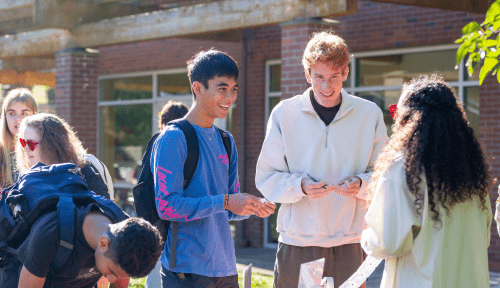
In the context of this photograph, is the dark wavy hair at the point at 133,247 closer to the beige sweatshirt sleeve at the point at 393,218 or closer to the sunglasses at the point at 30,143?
the beige sweatshirt sleeve at the point at 393,218

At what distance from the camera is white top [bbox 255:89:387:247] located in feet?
11.3

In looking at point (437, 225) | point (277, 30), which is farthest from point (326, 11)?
point (437, 225)

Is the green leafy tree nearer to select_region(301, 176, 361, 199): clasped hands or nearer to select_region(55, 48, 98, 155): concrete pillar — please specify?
select_region(301, 176, 361, 199): clasped hands

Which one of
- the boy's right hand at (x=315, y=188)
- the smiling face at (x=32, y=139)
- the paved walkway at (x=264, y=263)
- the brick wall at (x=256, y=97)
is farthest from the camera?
the brick wall at (x=256, y=97)

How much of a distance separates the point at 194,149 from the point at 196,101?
0.27 m

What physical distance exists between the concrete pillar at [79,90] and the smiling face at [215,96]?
24.1ft

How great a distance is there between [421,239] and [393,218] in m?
0.14

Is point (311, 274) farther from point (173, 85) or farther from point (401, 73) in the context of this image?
point (173, 85)

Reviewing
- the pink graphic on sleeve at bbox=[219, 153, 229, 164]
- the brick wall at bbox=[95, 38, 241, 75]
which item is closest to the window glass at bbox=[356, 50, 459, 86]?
the brick wall at bbox=[95, 38, 241, 75]

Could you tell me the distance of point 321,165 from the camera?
3.49m

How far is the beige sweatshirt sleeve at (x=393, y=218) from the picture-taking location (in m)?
2.56

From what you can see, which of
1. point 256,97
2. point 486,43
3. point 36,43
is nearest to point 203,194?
point 486,43

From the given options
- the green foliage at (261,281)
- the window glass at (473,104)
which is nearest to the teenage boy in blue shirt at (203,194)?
the green foliage at (261,281)

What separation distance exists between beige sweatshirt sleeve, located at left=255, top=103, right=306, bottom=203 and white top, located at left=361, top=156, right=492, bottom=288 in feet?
2.69
